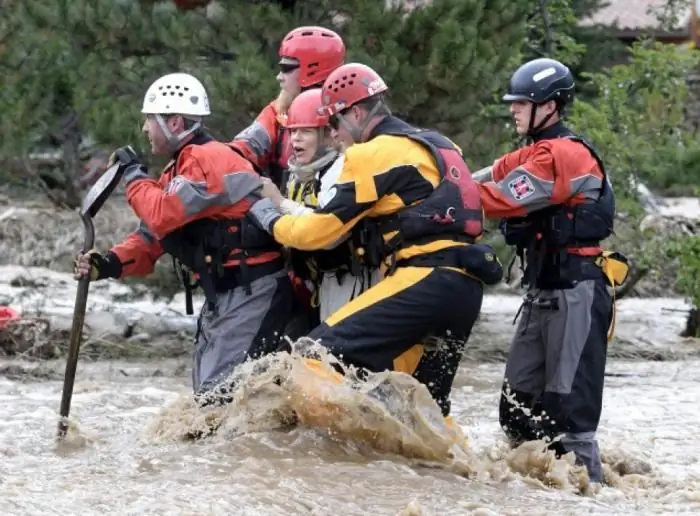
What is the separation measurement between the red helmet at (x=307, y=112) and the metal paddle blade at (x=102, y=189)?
35.4 inches

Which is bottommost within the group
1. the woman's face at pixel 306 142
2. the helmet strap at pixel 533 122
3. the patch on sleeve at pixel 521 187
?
the patch on sleeve at pixel 521 187

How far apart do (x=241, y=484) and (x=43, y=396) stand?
15.1 feet

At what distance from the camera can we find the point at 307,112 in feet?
23.9

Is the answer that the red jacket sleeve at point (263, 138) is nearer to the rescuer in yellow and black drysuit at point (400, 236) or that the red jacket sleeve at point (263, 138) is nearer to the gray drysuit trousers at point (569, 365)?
the rescuer in yellow and black drysuit at point (400, 236)

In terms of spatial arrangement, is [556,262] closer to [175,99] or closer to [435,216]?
[435,216]

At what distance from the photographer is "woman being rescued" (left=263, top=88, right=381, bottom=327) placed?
7074mm

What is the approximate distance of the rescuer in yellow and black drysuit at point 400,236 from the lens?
6.70 m

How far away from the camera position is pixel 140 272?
7812 mm

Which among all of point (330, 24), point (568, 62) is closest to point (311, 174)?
point (330, 24)

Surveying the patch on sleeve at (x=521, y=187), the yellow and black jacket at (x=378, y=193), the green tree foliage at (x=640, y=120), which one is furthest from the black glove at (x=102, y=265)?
the green tree foliage at (x=640, y=120)

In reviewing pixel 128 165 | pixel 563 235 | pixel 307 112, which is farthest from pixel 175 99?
pixel 563 235

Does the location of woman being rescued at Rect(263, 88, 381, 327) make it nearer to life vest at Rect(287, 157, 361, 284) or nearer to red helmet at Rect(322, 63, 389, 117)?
life vest at Rect(287, 157, 361, 284)

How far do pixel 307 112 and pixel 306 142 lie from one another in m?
0.14

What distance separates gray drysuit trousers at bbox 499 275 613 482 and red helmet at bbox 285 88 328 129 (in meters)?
1.31
